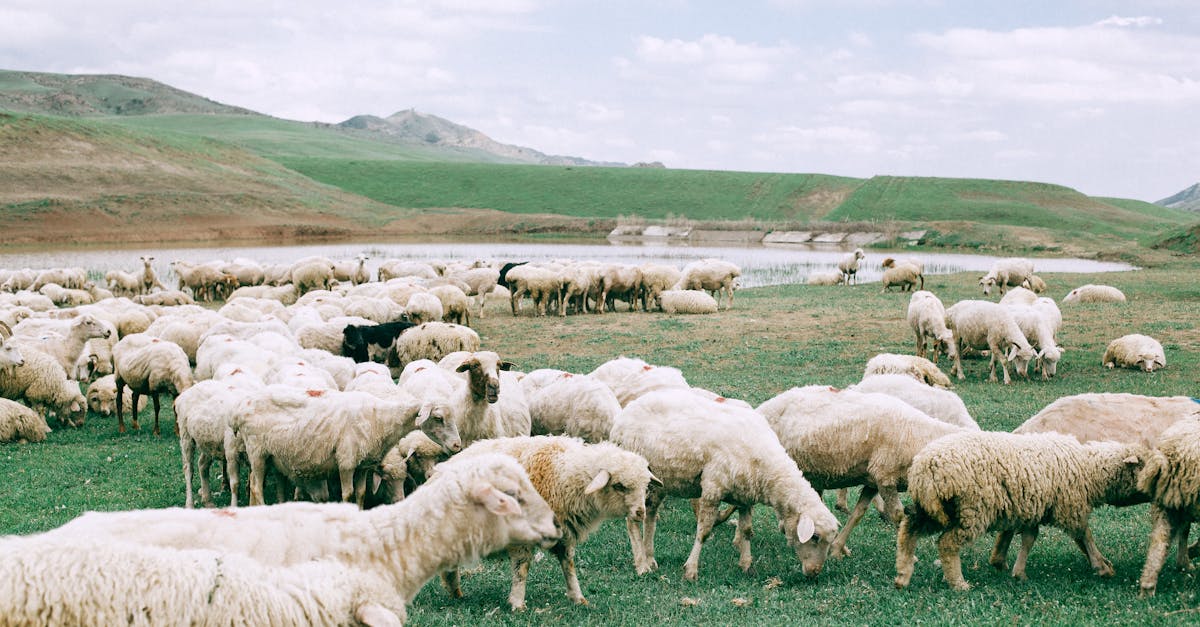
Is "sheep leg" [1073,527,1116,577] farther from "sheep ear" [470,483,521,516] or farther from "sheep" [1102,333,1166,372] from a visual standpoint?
"sheep" [1102,333,1166,372]

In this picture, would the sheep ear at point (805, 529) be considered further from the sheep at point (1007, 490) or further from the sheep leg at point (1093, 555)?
the sheep leg at point (1093, 555)

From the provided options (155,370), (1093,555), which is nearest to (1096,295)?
(1093,555)

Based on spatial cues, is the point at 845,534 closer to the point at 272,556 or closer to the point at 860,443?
the point at 860,443

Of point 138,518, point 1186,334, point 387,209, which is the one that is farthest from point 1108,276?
point 387,209

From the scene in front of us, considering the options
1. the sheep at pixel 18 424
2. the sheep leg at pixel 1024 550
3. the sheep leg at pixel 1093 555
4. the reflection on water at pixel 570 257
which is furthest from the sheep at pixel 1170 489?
the reflection on water at pixel 570 257

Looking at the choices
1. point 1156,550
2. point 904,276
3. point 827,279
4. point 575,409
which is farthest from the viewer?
Answer: point 827,279

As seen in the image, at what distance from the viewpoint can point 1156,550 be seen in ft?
22.2

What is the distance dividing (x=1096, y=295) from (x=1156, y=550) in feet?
72.6

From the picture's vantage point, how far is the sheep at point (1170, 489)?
Result: 673 cm

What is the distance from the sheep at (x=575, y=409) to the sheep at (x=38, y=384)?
8447mm

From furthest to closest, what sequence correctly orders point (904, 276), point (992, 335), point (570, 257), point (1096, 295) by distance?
1. point (570, 257)
2. point (904, 276)
3. point (1096, 295)
4. point (992, 335)

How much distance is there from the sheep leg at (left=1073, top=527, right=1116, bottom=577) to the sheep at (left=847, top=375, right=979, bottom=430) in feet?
9.55

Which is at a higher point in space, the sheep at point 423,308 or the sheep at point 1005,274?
the sheep at point 1005,274

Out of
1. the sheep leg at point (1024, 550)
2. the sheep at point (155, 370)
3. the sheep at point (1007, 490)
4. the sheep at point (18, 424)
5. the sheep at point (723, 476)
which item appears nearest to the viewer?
the sheep at point (1007, 490)
